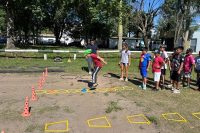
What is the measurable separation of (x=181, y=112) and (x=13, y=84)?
22.4 ft

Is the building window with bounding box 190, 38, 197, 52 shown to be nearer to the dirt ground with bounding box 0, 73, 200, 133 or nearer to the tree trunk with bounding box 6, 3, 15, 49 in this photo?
the tree trunk with bounding box 6, 3, 15, 49

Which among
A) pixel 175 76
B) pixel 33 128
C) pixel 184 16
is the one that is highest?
pixel 184 16

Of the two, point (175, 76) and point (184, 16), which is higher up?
point (184, 16)

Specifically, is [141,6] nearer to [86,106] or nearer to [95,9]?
A: [95,9]

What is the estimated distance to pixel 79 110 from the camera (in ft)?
25.9

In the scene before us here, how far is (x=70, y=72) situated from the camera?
50.1ft

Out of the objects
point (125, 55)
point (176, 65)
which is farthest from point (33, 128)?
point (125, 55)

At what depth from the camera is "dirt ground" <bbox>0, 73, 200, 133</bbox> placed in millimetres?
6575

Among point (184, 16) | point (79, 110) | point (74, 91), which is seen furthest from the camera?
point (184, 16)

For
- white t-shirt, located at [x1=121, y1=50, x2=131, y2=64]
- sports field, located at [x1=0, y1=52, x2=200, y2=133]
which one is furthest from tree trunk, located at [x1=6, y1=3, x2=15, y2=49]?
white t-shirt, located at [x1=121, y1=50, x2=131, y2=64]

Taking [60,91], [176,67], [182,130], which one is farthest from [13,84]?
[182,130]

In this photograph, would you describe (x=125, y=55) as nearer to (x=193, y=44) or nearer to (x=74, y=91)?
(x=74, y=91)

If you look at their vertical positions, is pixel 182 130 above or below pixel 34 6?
below

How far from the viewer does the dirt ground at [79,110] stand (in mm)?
6575
